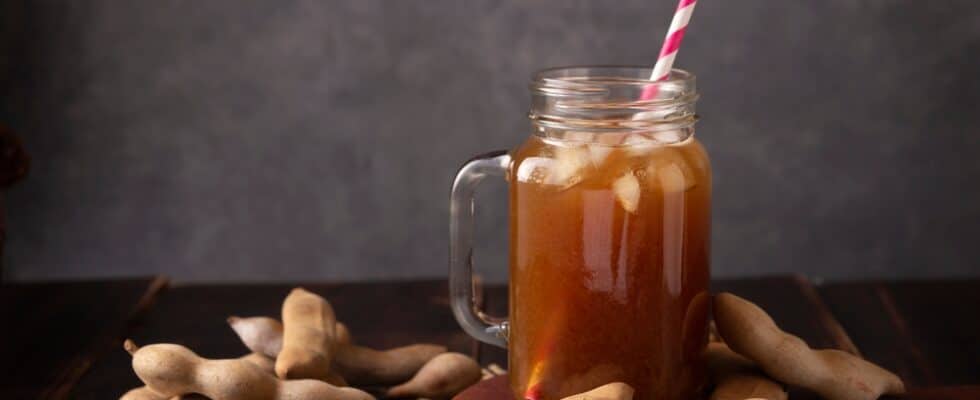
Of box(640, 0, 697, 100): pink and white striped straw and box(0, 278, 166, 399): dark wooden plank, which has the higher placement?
box(640, 0, 697, 100): pink and white striped straw

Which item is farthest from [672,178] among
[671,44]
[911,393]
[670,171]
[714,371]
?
[911,393]

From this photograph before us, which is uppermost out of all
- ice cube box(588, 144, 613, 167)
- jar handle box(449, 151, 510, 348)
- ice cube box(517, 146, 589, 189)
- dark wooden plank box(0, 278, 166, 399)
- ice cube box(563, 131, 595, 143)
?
ice cube box(563, 131, 595, 143)

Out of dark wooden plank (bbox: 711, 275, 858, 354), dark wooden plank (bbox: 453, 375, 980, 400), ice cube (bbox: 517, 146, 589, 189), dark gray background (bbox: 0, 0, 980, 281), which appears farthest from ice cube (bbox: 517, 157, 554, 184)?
dark gray background (bbox: 0, 0, 980, 281)

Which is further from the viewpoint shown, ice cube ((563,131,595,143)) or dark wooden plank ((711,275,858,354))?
dark wooden plank ((711,275,858,354))

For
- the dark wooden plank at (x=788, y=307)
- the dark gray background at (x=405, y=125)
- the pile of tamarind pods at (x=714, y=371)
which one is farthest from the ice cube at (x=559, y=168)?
the dark gray background at (x=405, y=125)

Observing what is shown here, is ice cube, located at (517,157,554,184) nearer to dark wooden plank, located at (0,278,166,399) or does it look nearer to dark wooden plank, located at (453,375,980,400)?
dark wooden plank, located at (453,375,980,400)

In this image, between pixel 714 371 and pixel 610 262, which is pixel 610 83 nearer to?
pixel 610 262
